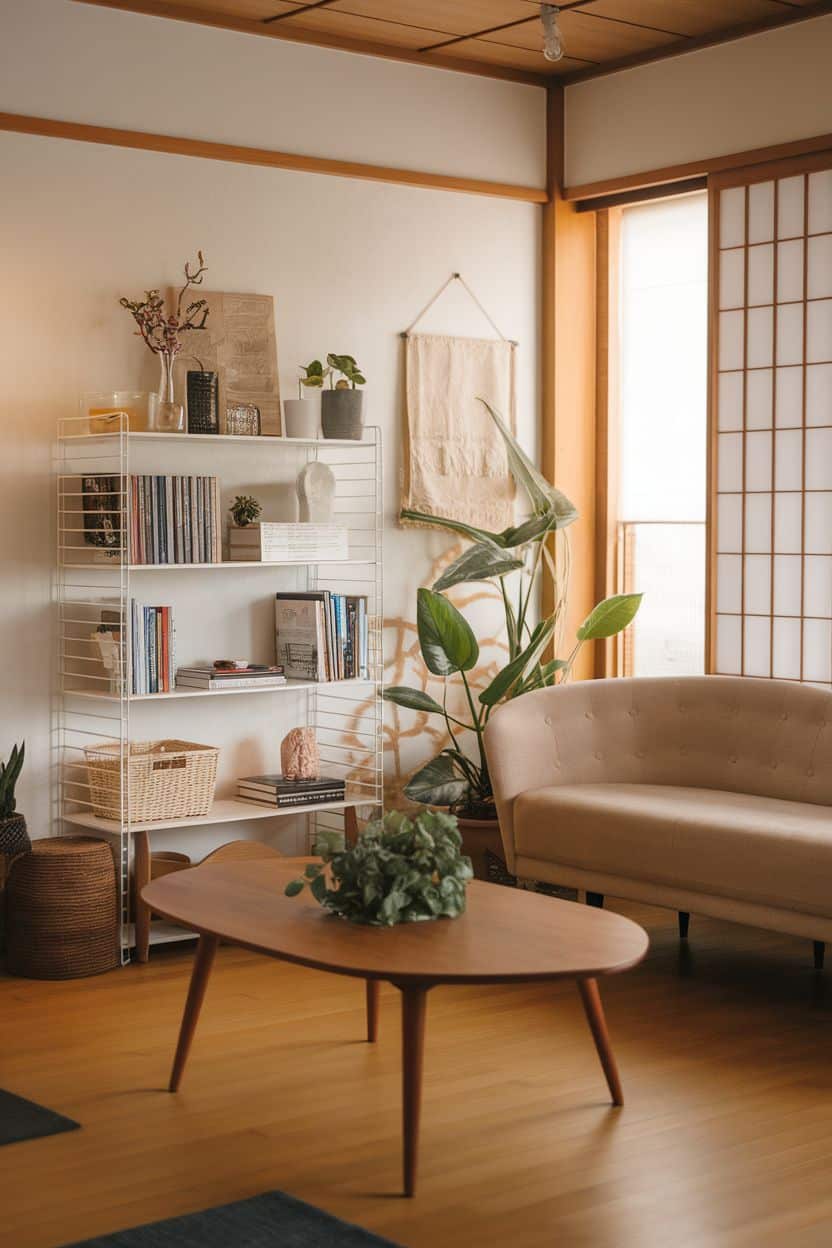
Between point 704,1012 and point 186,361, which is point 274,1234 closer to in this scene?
point 704,1012

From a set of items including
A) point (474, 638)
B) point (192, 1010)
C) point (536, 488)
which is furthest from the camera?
point (536, 488)

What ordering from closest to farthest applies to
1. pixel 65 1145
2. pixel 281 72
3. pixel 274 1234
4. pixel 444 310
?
1. pixel 274 1234
2. pixel 65 1145
3. pixel 281 72
4. pixel 444 310

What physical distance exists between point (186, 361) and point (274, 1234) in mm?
3050

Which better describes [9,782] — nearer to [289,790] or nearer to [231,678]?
[231,678]

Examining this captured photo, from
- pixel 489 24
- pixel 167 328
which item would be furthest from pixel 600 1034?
pixel 489 24

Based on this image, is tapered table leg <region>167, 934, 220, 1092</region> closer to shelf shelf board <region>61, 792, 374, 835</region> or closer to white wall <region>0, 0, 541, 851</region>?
shelf shelf board <region>61, 792, 374, 835</region>

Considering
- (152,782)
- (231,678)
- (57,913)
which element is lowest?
(57,913)

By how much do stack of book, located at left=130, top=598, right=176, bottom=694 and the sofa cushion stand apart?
3.83 feet

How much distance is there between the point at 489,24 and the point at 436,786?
8.47 ft

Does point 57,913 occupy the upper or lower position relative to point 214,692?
lower

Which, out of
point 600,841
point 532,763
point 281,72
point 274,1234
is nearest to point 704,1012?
point 600,841

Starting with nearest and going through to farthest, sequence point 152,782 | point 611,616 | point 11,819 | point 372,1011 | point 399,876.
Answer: point 399,876
point 372,1011
point 11,819
point 152,782
point 611,616

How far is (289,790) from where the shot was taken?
5082 millimetres

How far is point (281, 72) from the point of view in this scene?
529 cm
